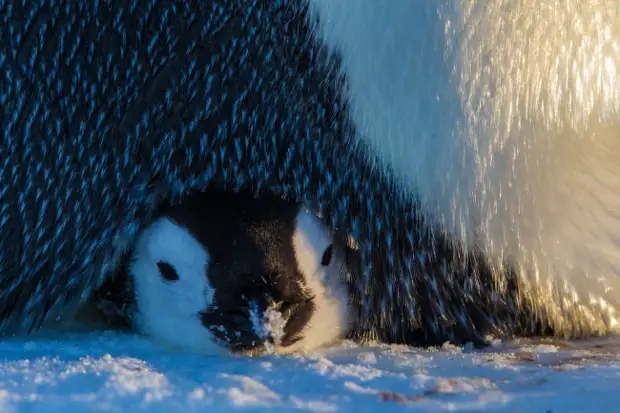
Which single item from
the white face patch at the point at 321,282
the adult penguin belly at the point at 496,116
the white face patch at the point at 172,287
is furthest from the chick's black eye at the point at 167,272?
the adult penguin belly at the point at 496,116

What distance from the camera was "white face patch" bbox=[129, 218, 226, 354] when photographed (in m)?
1.14

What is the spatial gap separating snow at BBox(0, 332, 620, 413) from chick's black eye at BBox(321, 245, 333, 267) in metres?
0.11

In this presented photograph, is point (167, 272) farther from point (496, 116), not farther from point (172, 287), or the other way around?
point (496, 116)

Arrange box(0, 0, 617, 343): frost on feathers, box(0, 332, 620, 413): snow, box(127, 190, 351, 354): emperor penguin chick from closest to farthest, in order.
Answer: box(0, 332, 620, 413): snow → box(127, 190, 351, 354): emperor penguin chick → box(0, 0, 617, 343): frost on feathers

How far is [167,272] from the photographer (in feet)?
3.89

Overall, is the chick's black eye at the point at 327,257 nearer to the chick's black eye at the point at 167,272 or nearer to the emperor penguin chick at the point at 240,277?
the emperor penguin chick at the point at 240,277

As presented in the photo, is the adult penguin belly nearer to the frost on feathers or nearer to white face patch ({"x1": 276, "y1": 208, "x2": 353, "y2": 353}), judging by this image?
the frost on feathers

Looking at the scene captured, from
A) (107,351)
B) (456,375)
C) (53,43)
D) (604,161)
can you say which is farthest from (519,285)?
(53,43)

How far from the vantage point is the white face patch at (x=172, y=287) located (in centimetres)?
114

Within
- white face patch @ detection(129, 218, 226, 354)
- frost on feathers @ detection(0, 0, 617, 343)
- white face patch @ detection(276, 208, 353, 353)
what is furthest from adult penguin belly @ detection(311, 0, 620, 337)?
white face patch @ detection(129, 218, 226, 354)

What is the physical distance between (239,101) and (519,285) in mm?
456

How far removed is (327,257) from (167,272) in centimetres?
21

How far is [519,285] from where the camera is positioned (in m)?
1.28

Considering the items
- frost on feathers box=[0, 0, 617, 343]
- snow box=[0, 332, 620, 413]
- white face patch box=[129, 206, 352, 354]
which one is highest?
frost on feathers box=[0, 0, 617, 343]
